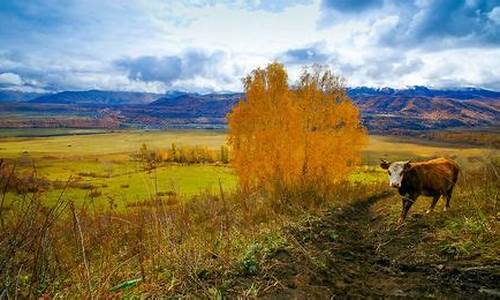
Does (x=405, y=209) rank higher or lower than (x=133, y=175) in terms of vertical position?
higher

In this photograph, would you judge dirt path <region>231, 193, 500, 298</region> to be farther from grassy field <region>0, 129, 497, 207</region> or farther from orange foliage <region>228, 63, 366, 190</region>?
orange foliage <region>228, 63, 366, 190</region>

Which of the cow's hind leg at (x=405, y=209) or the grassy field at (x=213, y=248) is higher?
the grassy field at (x=213, y=248)

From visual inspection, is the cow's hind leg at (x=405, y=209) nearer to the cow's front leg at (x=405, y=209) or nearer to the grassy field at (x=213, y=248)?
the cow's front leg at (x=405, y=209)

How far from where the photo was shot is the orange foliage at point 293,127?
3344 cm

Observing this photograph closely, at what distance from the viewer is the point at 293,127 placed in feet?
111

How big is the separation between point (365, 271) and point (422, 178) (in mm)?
6643

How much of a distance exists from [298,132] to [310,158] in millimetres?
2433

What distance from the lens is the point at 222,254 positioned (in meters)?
→ 5.71

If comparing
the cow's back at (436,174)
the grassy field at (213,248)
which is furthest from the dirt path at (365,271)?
the cow's back at (436,174)

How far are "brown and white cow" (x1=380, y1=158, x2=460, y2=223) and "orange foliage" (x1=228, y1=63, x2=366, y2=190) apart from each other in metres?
20.1

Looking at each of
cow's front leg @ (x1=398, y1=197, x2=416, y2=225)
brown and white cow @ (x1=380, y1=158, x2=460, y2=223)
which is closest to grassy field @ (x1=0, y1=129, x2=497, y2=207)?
brown and white cow @ (x1=380, y1=158, x2=460, y2=223)

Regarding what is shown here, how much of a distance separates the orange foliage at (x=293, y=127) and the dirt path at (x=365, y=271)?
24593 millimetres

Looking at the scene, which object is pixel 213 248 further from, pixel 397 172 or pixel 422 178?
pixel 422 178

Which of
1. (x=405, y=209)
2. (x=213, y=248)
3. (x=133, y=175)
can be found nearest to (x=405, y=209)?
(x=405, y=209)
